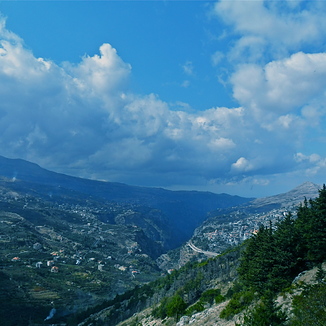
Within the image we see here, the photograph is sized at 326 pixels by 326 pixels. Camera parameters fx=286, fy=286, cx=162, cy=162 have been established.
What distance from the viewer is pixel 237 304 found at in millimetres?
32125

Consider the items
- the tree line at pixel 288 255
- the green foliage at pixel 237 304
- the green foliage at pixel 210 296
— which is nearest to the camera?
the green foliage at pixel 237 304

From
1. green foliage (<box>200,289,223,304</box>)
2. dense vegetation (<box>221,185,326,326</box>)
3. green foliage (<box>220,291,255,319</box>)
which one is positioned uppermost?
dense vegetation (<box>221,185,326,326</box>)

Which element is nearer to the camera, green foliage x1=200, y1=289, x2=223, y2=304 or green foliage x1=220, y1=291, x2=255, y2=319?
green foliage x1=220, y1=291, x2=255, y2=319

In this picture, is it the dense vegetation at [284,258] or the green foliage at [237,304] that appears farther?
the dense vegetation at [284,258]

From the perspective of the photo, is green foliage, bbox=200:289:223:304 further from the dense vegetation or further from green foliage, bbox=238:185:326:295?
green foliage, bbox=238:185:326:295

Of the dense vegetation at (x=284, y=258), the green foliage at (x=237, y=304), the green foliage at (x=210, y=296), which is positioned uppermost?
the dense vegetation at (x=284, y=258)

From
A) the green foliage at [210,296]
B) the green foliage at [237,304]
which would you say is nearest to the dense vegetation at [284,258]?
the green foliage at [237,304]

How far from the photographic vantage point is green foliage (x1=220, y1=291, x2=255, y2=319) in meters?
30.8

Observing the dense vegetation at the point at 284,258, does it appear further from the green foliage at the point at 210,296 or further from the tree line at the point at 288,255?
the green foliage at the point at 210,296

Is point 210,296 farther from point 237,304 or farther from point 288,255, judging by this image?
point 288,255

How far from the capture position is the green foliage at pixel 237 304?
3084 cm

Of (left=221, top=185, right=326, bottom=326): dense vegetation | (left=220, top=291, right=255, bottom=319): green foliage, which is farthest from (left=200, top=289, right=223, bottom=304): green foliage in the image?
(left=220, top=291, right=255, bottom=319): green foliage

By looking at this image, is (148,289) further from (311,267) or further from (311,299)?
(311,299)

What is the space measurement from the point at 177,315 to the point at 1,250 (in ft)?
481
